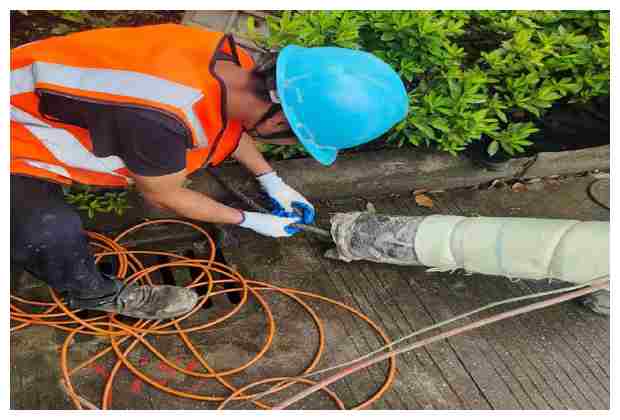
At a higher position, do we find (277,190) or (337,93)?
(337,93)

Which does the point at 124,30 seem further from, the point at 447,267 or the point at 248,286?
the point at 447,267

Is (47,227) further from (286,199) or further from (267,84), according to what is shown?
(286,199)

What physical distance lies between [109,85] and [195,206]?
65cm

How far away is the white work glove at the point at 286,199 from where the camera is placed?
9.81ft

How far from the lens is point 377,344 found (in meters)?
2.60

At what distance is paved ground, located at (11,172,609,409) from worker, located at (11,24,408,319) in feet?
1.55

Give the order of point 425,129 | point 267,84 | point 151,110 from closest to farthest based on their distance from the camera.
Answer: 1. point 151,110
2. point 267,84
3. point 425,129

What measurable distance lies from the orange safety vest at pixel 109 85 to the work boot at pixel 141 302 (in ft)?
1.89

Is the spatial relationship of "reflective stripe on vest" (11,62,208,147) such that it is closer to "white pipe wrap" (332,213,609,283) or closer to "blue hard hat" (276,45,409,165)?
"blue hard hat" (276,45,409,165)

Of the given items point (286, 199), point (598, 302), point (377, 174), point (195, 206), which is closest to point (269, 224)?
point (286, 199)

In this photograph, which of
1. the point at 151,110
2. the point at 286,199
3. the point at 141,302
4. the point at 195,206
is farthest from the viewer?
the point at 286,199

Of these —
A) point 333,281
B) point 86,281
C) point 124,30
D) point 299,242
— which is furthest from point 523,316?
point 124,30

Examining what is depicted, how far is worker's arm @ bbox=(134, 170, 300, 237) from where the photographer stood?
7.20ft

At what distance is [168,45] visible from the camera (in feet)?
6.77
